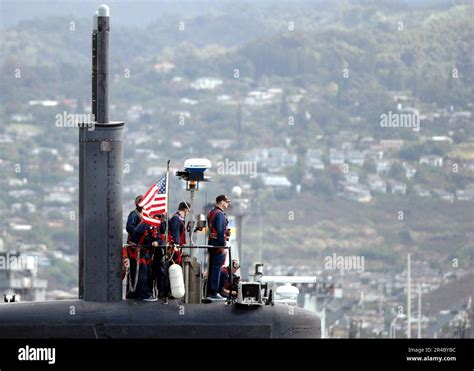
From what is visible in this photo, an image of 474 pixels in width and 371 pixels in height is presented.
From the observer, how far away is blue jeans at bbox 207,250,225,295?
2769 centimetres

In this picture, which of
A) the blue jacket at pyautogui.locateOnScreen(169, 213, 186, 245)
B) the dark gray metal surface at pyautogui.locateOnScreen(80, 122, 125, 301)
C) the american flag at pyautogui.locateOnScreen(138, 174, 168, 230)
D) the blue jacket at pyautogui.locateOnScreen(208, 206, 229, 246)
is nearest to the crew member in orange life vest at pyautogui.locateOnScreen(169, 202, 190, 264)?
the blue jacket at pyautogui.locateOnScreen(169, 213, 186, 245)

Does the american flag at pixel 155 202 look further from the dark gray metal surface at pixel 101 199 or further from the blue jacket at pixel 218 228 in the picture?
the blue jacket at pixel 218 228

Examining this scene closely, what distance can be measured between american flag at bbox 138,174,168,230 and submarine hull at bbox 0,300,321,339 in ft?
4.40

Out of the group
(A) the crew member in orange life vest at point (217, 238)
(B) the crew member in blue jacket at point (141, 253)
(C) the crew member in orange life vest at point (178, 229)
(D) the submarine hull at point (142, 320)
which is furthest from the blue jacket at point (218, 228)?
(D) the submarine hull at point (142, 320)

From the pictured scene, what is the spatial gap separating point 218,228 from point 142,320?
278 centimetres

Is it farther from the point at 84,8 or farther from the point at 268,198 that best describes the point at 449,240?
the point at 84,8

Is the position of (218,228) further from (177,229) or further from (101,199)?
(101,199)

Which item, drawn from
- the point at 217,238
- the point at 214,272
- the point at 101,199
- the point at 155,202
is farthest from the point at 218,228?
the point at 101,199

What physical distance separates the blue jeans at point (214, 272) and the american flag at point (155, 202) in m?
1.44

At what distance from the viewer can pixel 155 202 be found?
26797 millimetres

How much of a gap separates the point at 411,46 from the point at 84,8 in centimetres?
3534

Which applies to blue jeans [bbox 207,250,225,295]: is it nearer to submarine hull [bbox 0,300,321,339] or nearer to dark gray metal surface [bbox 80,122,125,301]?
submarine hull [bbox 0,300,321,339]

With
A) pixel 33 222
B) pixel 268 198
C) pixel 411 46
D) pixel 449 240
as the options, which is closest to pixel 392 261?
pixel 449 240

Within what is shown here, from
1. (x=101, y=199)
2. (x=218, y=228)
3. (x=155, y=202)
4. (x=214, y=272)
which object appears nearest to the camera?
(x=101, y=199)
